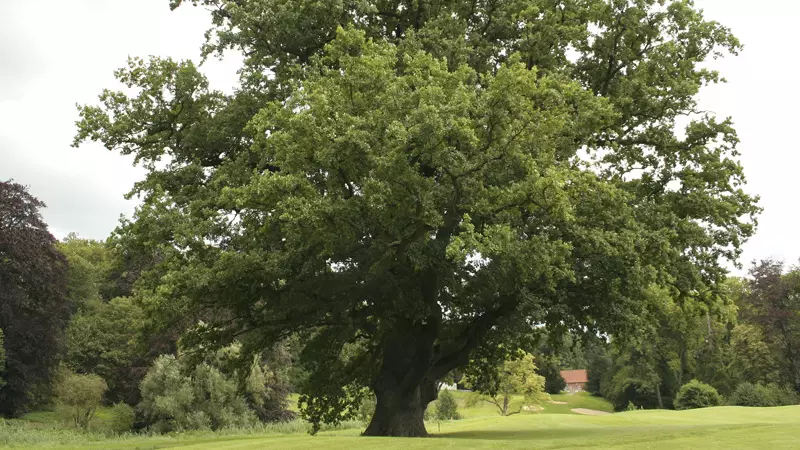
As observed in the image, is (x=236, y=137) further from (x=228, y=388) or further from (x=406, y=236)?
(x=228, y=388)

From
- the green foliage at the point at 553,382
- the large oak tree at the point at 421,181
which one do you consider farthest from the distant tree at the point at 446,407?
the green foliage at the point at 553,382

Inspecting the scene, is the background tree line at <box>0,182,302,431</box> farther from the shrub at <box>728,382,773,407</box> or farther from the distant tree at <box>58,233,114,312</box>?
the shrub at <box>728,382,773,407</box>

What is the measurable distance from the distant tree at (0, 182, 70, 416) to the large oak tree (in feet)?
94.4

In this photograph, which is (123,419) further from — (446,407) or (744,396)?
(744,396)

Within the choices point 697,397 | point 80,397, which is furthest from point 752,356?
point 80,397

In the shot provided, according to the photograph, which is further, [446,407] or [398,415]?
[446,407]

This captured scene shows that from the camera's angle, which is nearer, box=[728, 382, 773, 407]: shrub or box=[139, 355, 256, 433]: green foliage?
box=[139, 355, 256, 433]: green foliage

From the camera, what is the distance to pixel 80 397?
4350cm

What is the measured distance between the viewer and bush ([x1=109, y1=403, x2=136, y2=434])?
41.9m

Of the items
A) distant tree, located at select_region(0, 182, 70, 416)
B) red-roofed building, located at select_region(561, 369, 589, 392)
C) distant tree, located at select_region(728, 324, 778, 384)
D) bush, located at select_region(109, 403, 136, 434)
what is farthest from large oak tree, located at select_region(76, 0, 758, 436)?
red-roofed building, located at select_region(561, 369, 589, 392)

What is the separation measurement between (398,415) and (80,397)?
102 ft

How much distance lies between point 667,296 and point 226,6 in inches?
713

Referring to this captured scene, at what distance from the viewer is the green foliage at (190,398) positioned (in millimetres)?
37281

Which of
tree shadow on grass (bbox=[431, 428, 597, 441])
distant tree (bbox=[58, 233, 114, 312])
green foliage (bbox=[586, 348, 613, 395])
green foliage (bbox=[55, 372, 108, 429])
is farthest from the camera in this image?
green foliage (bbox=[586, 348, 613, 395])
